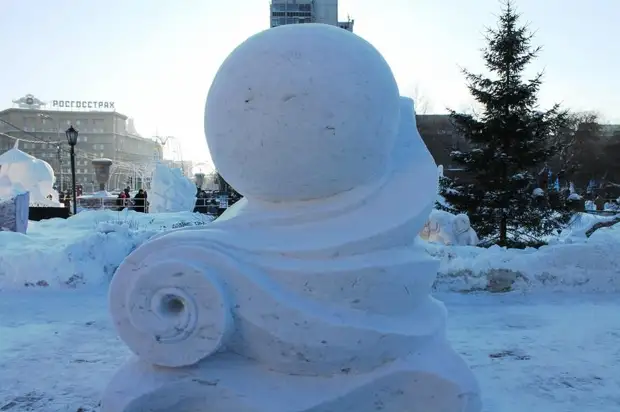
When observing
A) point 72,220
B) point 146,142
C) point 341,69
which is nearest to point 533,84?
point 341,69

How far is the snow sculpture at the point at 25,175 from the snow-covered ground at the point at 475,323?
14.3 m

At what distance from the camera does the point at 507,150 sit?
11945mm

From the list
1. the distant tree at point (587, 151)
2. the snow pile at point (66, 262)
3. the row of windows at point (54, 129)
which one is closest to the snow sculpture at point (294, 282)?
the snow pile at point (66, 262)

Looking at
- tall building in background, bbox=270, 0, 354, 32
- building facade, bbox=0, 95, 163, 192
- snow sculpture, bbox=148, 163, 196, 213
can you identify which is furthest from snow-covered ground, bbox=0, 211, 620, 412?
building facade, bbox=0, 95, 163, 192

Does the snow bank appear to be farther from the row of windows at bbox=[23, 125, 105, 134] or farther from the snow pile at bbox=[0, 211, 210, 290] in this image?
the row of windows at bbox=[23, 125, 105, 134]

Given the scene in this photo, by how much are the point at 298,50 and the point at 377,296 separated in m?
1.18

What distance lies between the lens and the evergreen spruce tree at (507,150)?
1170 centimetres

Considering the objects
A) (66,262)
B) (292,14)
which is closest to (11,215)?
(66,262)

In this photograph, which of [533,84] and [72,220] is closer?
[533,84]

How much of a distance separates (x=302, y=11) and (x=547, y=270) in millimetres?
39189

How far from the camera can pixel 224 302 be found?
2.28m

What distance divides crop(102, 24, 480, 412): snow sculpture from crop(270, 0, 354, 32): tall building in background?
3800 cm

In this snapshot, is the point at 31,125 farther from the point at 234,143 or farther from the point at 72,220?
the point at 234,143

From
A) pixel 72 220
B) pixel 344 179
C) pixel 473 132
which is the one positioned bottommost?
pixel 72 220
